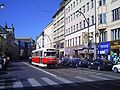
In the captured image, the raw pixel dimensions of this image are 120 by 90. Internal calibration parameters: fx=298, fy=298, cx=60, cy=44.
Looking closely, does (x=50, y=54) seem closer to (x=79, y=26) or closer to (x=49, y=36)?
(x=79, y=26)

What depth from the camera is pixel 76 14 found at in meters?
69.4

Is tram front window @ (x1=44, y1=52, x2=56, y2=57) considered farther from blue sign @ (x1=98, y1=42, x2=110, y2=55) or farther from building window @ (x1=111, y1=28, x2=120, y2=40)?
blue sign @ (x1=98, y1=42, x2=110, y2=55)

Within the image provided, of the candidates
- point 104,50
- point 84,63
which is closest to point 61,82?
point 84,63

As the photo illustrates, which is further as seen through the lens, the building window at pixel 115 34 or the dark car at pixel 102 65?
the building window at pixel 115 34

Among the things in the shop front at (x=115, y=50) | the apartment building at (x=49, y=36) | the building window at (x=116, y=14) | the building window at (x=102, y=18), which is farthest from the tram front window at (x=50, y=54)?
the apartment building at (x=49, y=36)

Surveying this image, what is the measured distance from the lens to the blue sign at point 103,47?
47703mm

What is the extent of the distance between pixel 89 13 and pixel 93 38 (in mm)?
5745

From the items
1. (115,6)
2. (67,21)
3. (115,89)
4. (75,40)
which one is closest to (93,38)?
(115,6)

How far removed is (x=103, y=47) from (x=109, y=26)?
13.3 ft

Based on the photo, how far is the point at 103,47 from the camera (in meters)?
49.4

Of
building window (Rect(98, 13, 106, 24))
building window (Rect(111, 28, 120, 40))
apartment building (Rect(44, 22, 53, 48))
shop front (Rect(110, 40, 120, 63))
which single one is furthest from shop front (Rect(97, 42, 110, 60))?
apartment building (Rect(44, 22, 53, 48))

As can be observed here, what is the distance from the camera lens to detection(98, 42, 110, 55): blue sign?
4770 centimetres

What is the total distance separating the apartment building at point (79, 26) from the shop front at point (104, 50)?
7.38ft

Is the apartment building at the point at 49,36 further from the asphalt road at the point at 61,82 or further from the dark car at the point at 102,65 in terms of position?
the asphalt road at the point at 61,82
